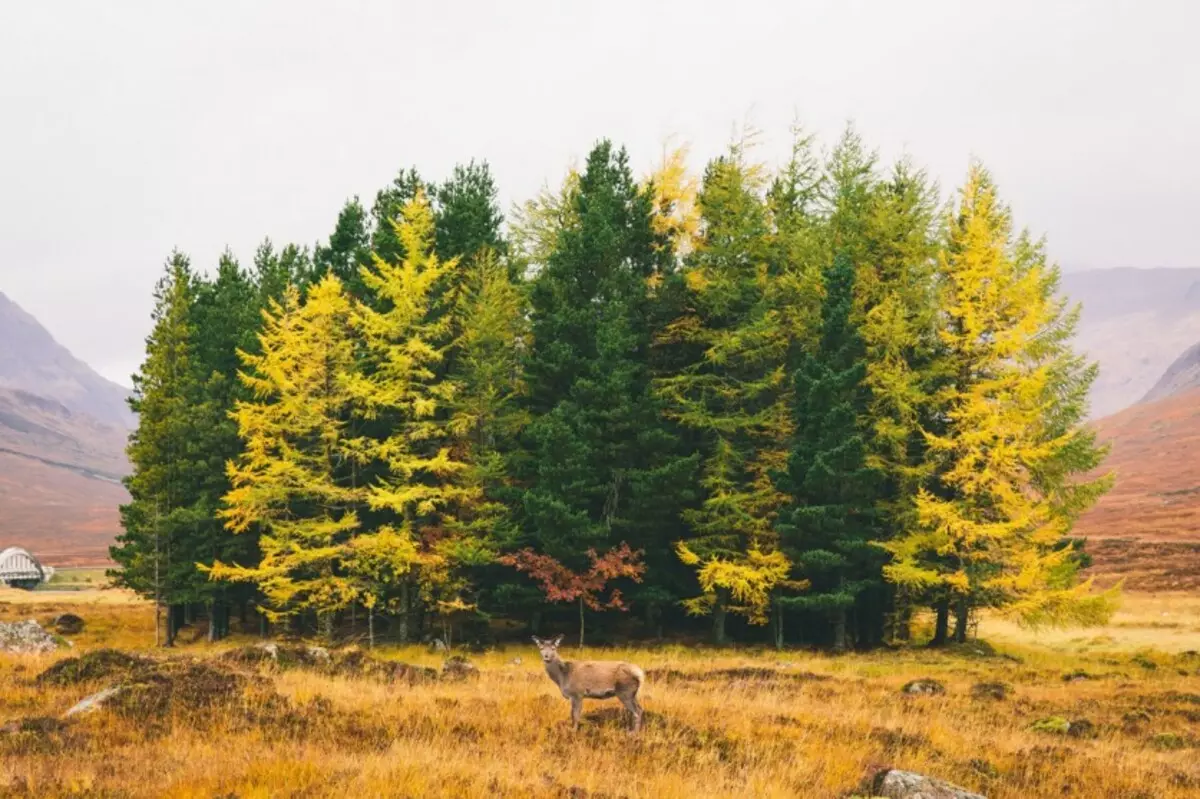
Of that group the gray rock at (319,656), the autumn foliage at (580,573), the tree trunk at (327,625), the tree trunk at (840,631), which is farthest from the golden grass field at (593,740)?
the tree trunk at (327,625)

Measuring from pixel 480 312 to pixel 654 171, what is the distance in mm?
9721

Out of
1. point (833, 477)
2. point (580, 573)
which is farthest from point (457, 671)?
point (833, 477)

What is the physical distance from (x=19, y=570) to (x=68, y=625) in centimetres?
5957

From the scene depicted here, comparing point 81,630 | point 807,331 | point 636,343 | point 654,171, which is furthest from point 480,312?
point 81,630

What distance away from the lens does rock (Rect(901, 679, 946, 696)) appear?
17281mm

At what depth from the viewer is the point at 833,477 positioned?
24.8m

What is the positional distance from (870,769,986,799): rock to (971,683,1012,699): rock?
1065cm

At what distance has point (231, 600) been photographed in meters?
34.8

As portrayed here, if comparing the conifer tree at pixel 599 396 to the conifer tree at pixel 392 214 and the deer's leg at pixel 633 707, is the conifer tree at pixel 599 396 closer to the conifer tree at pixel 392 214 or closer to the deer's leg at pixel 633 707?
the conifer tree at pixel 392 214

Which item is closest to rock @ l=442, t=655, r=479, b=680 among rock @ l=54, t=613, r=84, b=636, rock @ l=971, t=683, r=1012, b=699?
rock @ l=971, t=683, r=1012, b=699

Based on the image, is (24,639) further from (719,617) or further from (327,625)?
(719,617)

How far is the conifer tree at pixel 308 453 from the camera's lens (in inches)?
1056

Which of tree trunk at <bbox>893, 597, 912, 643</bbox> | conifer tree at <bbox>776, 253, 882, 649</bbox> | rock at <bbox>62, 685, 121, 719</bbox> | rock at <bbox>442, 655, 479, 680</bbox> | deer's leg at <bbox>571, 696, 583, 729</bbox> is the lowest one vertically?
tree trunk at <bbox>893, 597, 912, 643</bbox>

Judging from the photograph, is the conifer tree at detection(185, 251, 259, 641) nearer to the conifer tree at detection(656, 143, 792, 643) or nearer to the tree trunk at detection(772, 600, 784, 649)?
the conifer tree at detection(656, 143, 792, 643)
